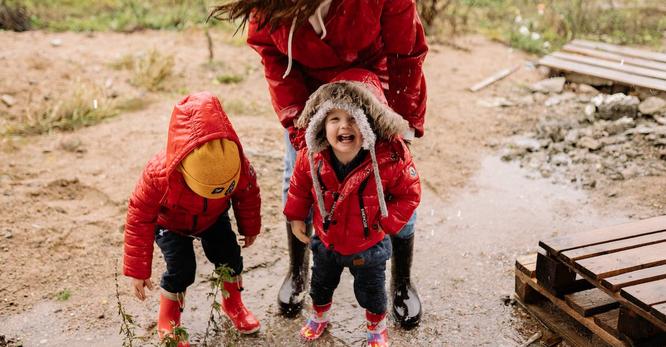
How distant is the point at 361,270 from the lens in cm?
269

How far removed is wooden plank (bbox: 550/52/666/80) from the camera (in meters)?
5.91

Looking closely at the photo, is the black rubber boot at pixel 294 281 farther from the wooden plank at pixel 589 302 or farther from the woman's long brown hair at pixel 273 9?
the wooden plank at pixel 589 302

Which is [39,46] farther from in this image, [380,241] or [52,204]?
[380,241]

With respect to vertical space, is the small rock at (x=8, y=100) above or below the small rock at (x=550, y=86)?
above

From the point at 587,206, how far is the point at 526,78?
299 centimetres

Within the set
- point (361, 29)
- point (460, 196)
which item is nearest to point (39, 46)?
point (460, 196)

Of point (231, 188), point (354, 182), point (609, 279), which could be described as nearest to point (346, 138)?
point (354, 182)

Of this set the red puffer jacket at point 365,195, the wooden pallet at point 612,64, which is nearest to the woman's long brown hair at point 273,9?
the red puffer jacket at point 365,195

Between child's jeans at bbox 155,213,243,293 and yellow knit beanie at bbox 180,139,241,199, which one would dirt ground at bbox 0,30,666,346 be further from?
yellow knit beanie at bbox 180,139,241,199

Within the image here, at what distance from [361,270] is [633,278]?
1.19 m

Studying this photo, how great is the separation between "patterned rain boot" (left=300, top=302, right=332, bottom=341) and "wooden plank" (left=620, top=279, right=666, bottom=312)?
53.5 inches

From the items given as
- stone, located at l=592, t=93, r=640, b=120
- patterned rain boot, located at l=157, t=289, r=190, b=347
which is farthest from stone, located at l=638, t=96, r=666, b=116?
patterned rain boot, located at l=157, t=289, r=190, b=347

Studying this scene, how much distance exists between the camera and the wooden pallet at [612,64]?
584 centimetres

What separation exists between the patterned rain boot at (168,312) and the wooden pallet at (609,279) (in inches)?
69.6
